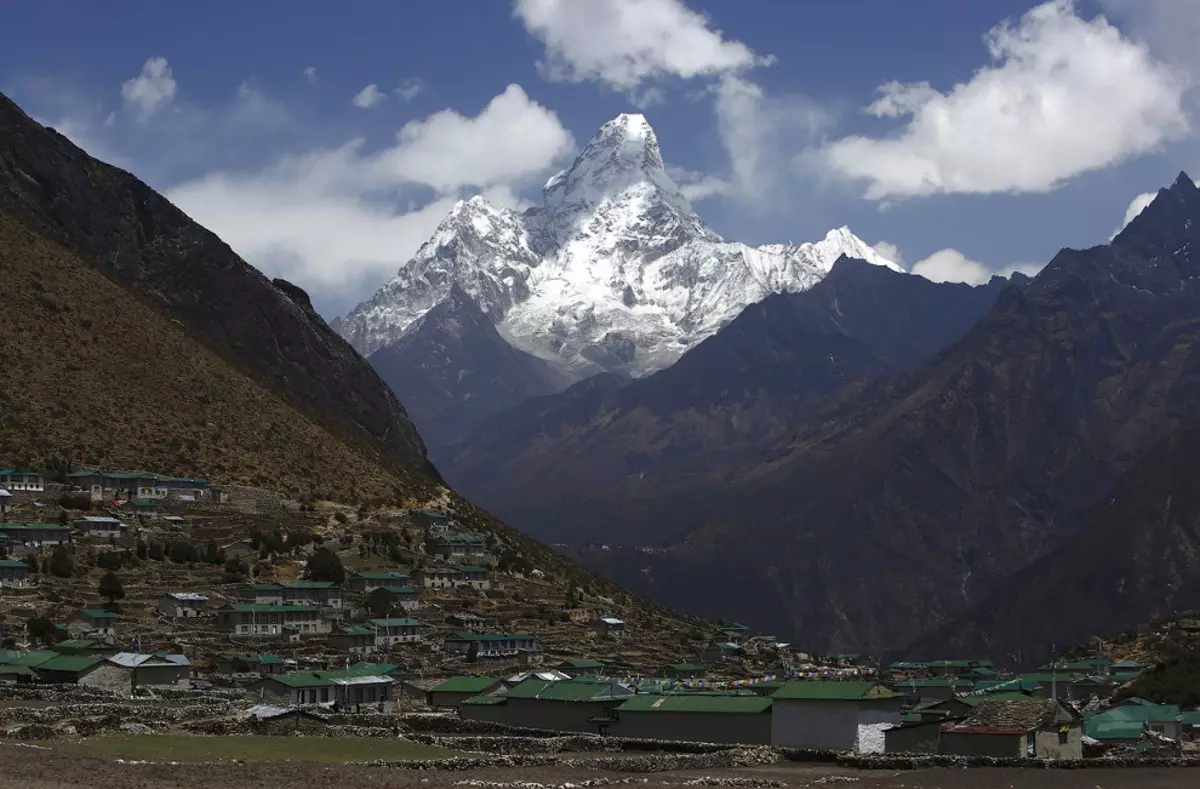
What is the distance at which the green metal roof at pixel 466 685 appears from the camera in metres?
93.3

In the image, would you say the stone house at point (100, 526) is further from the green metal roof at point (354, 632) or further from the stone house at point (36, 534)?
the green metal roof at point (354, 632)

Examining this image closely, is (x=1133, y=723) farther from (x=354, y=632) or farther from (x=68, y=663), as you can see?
(x=68, y=663)

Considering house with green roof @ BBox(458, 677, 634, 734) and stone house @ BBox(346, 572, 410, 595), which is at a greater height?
stone house @ BBox(346, 572, 410, 595)

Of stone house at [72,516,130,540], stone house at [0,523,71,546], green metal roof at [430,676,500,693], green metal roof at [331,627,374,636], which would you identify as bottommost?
green metal roof at [430,676,500,693]

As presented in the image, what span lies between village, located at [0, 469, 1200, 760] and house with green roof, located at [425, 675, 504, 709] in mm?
146

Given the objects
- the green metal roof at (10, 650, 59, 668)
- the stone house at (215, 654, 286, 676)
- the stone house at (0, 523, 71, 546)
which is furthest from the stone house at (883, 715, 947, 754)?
the stone house at (0, 523, 71, 546)

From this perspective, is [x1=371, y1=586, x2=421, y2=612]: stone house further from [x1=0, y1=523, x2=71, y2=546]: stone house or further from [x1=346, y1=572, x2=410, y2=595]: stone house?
[x1=0, y1=523, x2=71, y2=546]: stone house

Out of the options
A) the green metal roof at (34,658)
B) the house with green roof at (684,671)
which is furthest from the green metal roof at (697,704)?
the house with green roof at (684,671)

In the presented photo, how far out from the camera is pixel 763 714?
77.2m

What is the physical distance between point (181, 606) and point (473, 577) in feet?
130

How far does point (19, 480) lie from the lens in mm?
137250

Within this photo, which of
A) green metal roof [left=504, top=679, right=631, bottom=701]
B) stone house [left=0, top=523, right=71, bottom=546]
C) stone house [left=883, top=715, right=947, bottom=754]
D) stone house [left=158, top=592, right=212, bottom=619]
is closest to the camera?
stone house [left=883, top=715, right=947, bottom=754]

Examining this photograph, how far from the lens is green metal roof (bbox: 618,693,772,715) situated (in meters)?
77.9

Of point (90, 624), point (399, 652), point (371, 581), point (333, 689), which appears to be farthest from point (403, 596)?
point (333, 689)
